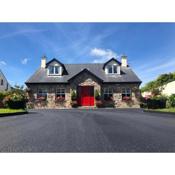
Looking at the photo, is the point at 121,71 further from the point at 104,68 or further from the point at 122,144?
the point at 122,144

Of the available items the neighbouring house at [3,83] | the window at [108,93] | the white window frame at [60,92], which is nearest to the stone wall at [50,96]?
the white window frame at [60,92]

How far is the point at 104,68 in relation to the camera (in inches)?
989

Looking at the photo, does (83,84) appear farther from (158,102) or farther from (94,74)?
(158,102)

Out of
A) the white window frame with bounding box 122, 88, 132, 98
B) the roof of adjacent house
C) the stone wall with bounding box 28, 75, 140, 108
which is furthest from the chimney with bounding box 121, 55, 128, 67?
the white window frame with bounding box 122, 88, 132, 98

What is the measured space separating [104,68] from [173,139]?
2097 cm

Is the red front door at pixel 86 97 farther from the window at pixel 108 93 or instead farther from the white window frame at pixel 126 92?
the white window frame at pixel 126 92

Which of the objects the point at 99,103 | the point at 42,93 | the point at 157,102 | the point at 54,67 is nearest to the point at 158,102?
the point at 157,102

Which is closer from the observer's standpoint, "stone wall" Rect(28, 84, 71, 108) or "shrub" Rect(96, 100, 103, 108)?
"shrub" Rect(96, 100, 103, 108)

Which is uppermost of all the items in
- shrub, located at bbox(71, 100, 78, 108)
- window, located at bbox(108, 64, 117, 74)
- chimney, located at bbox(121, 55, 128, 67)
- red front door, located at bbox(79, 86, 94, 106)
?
chimney, located at bbox(121, 55, 128, 67)

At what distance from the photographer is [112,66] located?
80.3 ft

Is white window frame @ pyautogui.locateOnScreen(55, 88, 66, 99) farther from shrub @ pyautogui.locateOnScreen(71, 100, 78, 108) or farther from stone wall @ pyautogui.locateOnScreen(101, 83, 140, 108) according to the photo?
stone wall @ pyautogui.locateOnScreen(101, 83, 140, 108)

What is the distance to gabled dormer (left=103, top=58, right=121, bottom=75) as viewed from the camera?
2433cm

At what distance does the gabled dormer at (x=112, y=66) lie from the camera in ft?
79.8
